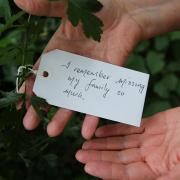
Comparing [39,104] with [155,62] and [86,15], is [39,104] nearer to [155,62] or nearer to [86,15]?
[86,15]

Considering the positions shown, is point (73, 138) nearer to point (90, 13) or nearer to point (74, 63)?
point (74, 63)

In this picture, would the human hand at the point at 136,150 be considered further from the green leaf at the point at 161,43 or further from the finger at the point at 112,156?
the green leaf at the point at 161,43

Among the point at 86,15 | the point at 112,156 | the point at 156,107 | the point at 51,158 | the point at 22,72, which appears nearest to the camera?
the point at 86,15

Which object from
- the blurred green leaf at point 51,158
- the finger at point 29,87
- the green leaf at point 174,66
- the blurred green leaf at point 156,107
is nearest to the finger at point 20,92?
the finger at point 29,87

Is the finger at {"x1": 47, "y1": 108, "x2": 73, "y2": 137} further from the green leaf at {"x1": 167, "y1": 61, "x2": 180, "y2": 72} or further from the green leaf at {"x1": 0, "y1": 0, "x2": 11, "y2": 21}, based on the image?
the green leaf at {"x1": 167, "y1": 61, "x2": 180, "y2": 72}

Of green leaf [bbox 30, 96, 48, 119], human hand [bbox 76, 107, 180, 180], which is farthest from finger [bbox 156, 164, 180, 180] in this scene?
green leaf [bbox 30, 96, 48, 119]

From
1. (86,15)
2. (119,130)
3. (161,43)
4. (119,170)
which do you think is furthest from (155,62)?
(86,15)
